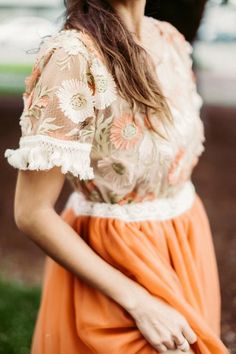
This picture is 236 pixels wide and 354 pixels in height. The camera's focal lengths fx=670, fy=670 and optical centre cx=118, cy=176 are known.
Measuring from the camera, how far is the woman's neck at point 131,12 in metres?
1.89

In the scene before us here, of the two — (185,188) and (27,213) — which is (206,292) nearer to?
(185,188)

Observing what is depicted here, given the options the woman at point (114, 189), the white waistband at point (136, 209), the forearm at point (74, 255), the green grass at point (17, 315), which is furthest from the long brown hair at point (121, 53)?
the green grass at point (17, 315)

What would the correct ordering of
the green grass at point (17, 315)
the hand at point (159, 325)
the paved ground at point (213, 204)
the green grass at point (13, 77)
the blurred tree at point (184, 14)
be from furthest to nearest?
1. the green grass at point (13, 77)
2. the paved ground at point (213, 204)
3. the green grass at point (17, 315)
4. the blurred tree at point (184, 14)
5. the hand at point (159, 325)

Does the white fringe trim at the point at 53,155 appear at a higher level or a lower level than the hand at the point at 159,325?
higher

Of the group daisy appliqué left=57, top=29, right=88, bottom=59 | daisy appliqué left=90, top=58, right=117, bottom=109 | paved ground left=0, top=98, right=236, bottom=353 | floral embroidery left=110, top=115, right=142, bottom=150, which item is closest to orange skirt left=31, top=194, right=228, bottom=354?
floral embroidery left=110, top=115, right=142, bottom=150

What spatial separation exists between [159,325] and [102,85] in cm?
64

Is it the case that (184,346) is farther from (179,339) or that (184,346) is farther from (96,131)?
(96,131)

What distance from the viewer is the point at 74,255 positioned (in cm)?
172

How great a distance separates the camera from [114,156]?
1.80 m

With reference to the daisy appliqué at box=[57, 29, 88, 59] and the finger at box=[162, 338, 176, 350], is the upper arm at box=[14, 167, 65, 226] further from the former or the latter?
the finger at box=[162, 338, 176, 350]

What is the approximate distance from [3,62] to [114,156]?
16.7m

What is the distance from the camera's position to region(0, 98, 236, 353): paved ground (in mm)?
5414

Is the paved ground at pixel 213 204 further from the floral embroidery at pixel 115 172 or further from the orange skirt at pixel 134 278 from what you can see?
the floral embroidery at pixel 115 172

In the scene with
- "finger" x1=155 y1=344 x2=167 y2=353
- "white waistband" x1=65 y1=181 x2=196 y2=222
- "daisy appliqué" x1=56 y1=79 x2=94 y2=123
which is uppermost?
"daisy appliqué" x1=56 y1=79 x2=94 y2=123
